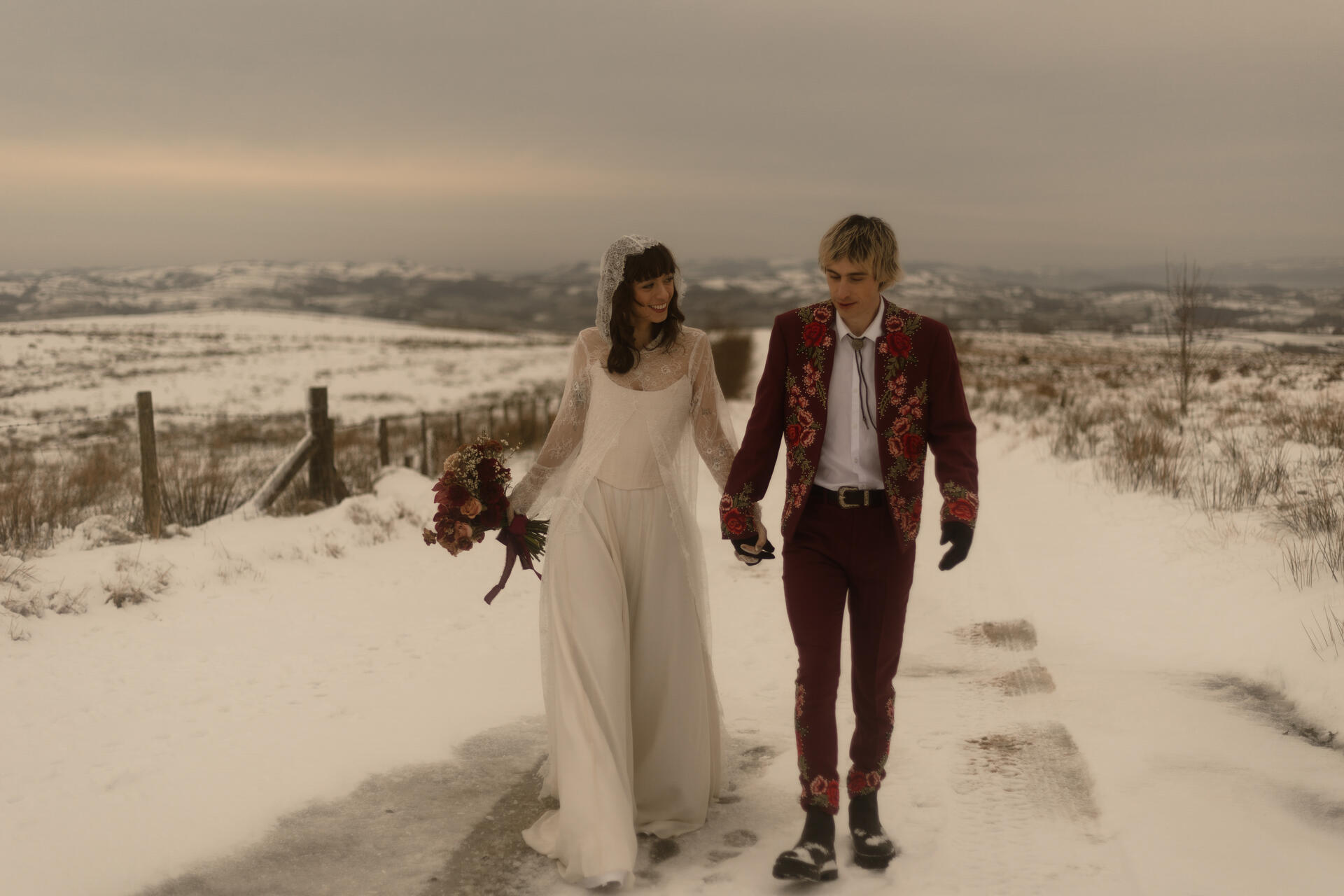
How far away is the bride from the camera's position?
12.5 feet

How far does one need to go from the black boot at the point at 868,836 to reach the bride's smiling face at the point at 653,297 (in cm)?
187

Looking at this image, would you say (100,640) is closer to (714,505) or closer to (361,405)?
(714,505)

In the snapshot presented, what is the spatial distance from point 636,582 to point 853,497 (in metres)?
0.96

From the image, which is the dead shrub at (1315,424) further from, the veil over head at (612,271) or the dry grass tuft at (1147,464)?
the veil over head at (612,271)

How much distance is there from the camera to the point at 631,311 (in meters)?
3.90

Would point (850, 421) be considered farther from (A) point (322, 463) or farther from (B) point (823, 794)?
(A) point (322, 463)

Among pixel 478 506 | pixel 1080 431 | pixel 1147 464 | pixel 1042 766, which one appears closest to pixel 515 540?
pixel 478 506

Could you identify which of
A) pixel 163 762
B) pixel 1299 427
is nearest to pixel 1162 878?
pixel 163 762

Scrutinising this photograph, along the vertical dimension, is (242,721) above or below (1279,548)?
below

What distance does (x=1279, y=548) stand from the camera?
7301mm

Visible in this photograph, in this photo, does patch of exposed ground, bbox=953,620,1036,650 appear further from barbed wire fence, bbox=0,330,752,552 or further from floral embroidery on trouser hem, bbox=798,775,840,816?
barbed wire fence, bbox=0,330,752,552

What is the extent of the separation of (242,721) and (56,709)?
964 millimetres

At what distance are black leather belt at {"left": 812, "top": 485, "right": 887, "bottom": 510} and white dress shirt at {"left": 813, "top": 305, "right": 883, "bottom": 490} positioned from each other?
0.8 inches

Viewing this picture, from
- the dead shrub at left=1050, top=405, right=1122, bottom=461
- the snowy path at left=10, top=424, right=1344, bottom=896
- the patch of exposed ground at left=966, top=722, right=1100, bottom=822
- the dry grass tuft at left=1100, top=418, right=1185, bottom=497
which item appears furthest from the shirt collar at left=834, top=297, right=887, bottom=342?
the dead shrub at left=1050, top=405, right=1122, bottom=461
